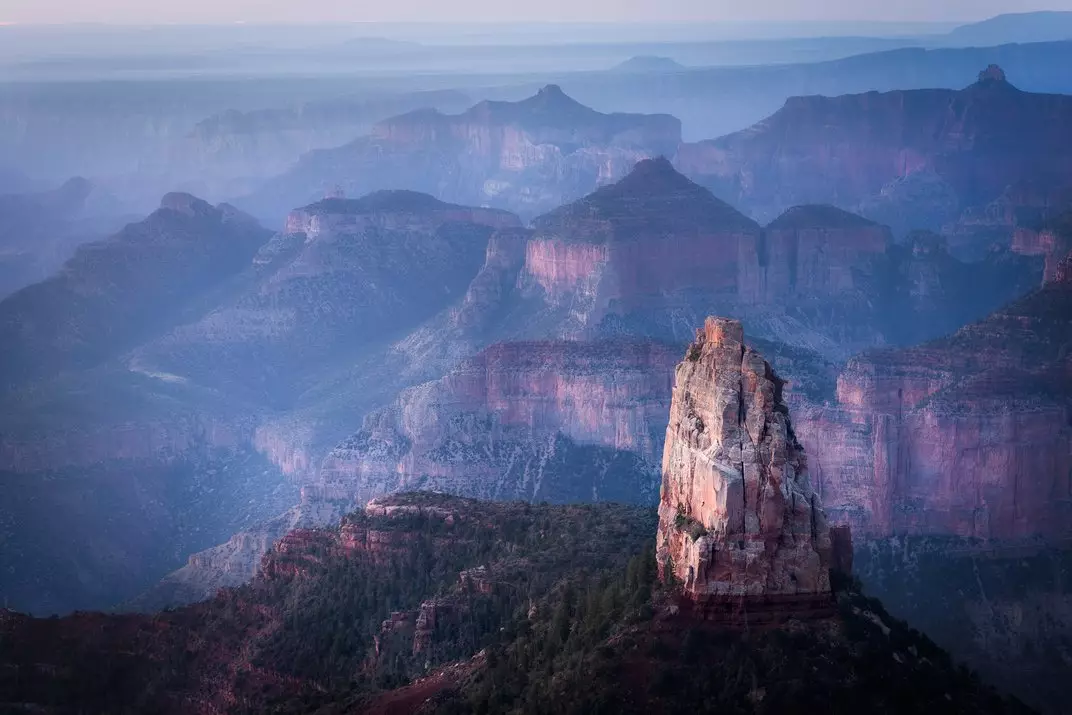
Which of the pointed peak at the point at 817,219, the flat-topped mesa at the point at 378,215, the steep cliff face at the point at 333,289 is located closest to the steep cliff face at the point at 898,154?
the pointed peak at the point at 817,219

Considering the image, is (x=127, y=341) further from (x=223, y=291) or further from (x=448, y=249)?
(x=448, y=249)

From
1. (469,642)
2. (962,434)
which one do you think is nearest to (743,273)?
(962,434)

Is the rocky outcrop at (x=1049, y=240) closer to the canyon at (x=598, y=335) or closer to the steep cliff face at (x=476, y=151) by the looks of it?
the canyon at (x=598, y=335)

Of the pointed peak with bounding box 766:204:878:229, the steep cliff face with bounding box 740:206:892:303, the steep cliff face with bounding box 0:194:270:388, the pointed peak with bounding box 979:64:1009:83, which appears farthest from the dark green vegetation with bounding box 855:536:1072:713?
the pointed peak with bounding box 979:64:1009:83

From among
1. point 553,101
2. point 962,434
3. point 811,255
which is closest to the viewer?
point 962,434

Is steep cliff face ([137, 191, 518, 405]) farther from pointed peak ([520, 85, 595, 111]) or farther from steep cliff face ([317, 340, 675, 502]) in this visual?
pointed peak ([520, 85, 595, 111])

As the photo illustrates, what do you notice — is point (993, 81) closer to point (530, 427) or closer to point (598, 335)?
point (598, 335)
